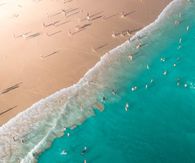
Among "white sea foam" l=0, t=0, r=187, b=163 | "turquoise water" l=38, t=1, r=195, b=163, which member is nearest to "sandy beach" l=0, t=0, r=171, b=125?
"white sea foam" l=0, t=0, r=187, b=163

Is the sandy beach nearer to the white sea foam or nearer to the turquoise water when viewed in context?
the white sea foam

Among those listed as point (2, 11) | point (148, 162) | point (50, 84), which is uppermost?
point (2, 11)

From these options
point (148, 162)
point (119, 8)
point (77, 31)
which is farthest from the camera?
point (119, 8)

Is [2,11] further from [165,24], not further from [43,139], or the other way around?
[43,139]

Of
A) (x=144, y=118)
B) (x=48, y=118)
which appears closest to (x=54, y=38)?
(x=48, y=118)

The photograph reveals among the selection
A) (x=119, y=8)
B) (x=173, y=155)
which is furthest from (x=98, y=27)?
(x=173, y=155)
